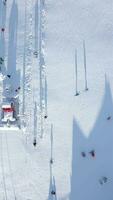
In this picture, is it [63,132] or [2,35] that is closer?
[63,132]

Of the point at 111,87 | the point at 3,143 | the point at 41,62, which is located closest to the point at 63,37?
the point at 41,62

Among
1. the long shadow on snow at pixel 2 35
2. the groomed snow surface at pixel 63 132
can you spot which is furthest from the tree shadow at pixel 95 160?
the long shadow on snow at pixel 2 35

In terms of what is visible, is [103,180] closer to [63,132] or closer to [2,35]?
[63,132]

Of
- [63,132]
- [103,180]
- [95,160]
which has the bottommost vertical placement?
[103,180]

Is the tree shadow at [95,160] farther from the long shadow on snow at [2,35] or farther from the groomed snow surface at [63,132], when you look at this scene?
the long shadow on snow at [2,35]

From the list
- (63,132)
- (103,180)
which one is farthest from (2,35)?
(103,180)

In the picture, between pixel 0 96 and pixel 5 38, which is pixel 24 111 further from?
pixel 5 38

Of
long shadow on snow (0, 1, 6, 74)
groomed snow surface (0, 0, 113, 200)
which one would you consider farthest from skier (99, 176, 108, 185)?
long shadow on snow (0, 1, 6, 74)

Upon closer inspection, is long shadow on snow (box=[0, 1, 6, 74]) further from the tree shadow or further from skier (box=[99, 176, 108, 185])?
skier (box=[99, 176, 108, 185])

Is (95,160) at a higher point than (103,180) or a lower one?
higher
